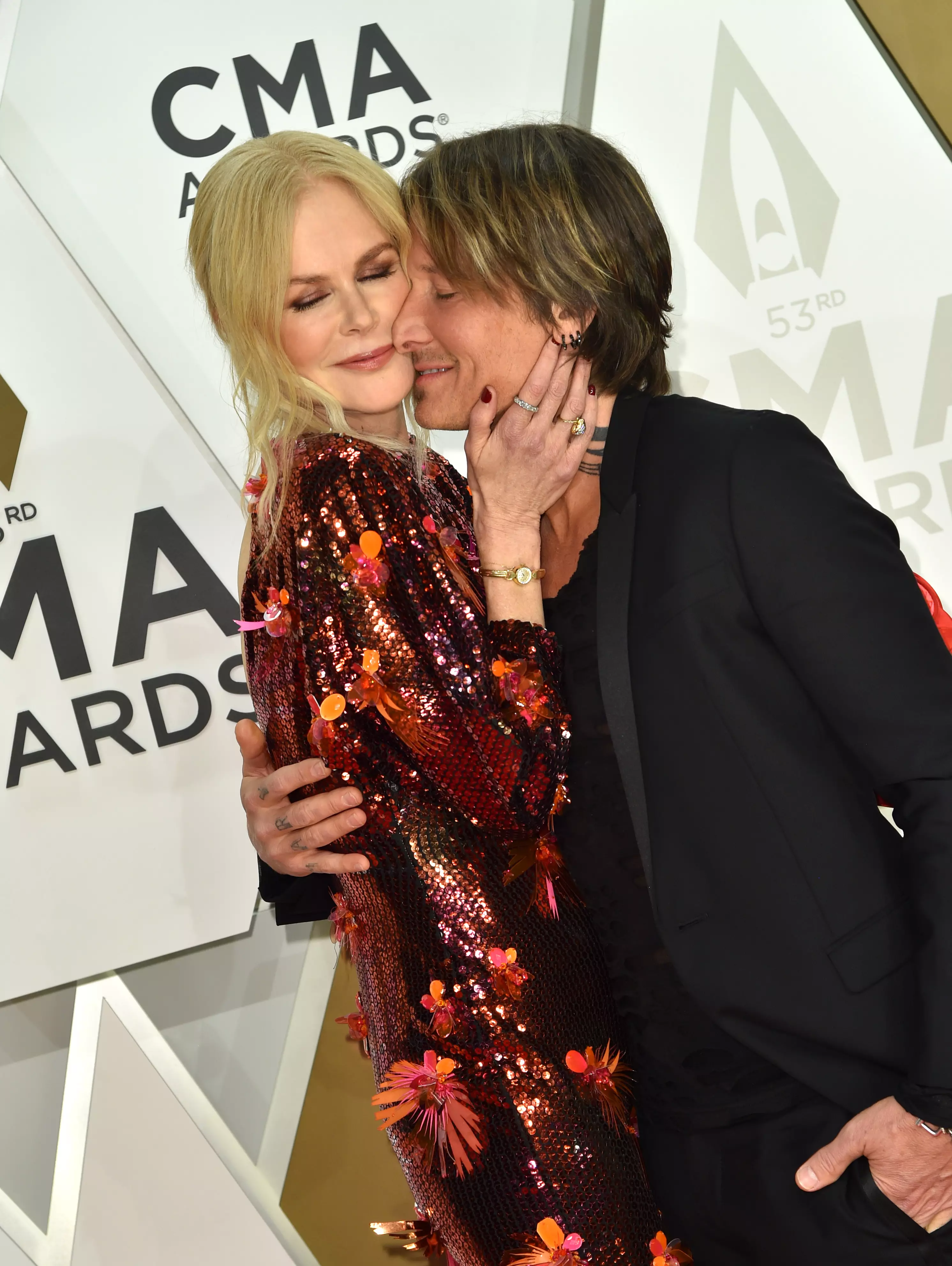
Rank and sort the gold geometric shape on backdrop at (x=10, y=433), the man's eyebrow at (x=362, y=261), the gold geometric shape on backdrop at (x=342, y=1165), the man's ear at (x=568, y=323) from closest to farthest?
the man's ear at (x=568, y=323), the man's eyebrow at (x=362, y=261), the gold geometric shape on backdrop at (x=10, y=433), the gold geometric shape on backdrop at (x=342, y=1165)

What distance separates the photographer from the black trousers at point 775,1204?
1.43 metres

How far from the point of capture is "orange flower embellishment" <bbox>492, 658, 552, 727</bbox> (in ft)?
5.15

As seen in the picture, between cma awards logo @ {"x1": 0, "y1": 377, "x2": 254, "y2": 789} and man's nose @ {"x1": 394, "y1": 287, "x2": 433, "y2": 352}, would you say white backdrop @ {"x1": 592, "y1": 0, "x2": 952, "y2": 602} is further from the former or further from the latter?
cma awards logo @ {"x1": 0, "y1": 377, "x2": 254, "y2": 789}

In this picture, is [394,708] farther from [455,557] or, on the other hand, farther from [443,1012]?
[443,1012]

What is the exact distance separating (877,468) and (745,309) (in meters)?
0.54

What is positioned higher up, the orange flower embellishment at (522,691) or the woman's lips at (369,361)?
the woman's lips at (369,361)

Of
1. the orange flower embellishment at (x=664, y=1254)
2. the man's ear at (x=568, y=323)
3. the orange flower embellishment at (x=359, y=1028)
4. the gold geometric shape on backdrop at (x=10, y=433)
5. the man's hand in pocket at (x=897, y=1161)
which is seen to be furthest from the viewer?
the gold geometric shape on backdrop at (x=10, y=433)

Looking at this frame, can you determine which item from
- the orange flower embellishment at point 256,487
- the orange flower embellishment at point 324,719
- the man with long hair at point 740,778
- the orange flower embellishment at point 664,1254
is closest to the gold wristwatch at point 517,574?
the man with long hair at point 740,778

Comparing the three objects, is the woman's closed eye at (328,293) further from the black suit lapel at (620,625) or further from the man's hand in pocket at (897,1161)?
the man's hand in pocket at (897,1161)

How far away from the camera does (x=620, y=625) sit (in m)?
1.53

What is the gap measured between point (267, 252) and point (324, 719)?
781 millimetres

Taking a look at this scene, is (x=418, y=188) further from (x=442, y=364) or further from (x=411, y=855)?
(x=411, y=855)

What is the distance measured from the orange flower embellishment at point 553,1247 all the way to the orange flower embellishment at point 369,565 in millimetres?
930

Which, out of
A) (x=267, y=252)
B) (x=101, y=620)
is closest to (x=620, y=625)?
(x=267, y=252)
